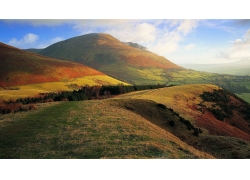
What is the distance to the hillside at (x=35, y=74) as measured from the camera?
65.8m

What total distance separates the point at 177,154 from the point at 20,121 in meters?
14.2

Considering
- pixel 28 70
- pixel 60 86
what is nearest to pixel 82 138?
pixel 60 86

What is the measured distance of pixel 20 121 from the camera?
21.0 metres

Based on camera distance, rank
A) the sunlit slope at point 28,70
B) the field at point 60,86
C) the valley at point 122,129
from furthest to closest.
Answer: the sunlit slope at point 28,70, the field at point 60,86, the valley at point 122,129

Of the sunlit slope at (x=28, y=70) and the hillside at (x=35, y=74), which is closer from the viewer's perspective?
the hillside at (x=35, y=74)

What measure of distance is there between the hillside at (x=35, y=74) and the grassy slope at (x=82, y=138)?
42791 mm

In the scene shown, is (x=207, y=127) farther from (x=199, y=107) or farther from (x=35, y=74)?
(x=35, y=74)

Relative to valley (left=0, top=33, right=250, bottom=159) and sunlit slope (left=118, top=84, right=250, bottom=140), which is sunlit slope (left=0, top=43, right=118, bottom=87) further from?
sunlit slope (left=118, top=84, right=250, bottom=140)

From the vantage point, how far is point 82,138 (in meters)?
16.8

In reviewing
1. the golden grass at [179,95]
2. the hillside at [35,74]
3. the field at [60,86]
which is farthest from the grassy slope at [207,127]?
the hillside at [35,74]

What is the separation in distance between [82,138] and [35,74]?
2505 inches

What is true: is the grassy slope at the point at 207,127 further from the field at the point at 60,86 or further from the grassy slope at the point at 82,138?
the field at the point at 60,86

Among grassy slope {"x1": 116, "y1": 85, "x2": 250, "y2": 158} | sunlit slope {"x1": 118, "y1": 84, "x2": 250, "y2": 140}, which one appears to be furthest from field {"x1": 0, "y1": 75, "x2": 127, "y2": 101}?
grassy slope {"x1": 116, "y1": 85, "x2": 250, "y2": 158}
